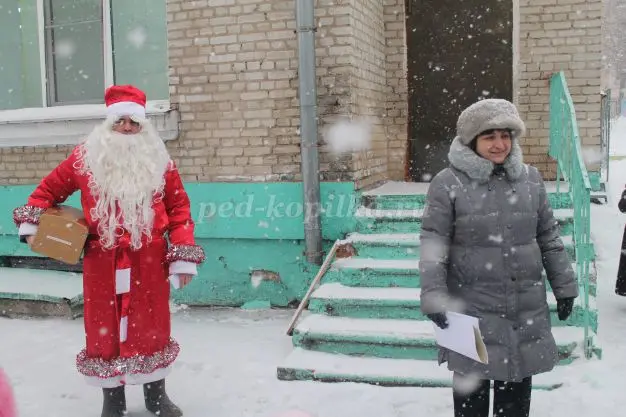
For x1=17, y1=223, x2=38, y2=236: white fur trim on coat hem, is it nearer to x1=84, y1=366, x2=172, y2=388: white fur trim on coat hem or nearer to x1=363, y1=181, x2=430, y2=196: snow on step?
x1=84, y1=366, x2=172, y2=388: white fur trim on coat hem

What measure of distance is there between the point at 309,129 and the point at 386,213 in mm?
875

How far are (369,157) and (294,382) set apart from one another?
2325 millimetres

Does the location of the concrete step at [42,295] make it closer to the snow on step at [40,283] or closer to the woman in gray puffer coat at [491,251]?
the snow on step at [40,283]

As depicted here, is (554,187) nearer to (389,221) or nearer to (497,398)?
(389,221)

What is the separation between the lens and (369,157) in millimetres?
5422

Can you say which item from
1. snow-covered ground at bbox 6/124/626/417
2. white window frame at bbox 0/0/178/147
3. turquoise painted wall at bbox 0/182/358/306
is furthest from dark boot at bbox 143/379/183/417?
white window frame at bbox 0/0/178/147

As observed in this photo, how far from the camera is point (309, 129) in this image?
4848 millimetres

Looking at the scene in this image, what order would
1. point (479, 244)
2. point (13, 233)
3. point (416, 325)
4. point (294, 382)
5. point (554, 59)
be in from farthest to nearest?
point (13, 233) < point (554, 59) < point (416, 325) < point (294, 382) < point (479, 244)


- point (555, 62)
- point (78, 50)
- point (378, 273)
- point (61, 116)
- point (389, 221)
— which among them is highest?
point (78, 50)

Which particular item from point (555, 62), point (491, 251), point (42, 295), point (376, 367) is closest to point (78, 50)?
point (42, 295)

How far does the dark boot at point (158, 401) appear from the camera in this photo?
10.7 ft

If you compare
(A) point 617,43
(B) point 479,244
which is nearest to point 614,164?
(B) point 479,244

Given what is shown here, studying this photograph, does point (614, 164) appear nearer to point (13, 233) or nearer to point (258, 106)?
point (258, 106)

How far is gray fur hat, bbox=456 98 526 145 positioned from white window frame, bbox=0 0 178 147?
335 centimetres
